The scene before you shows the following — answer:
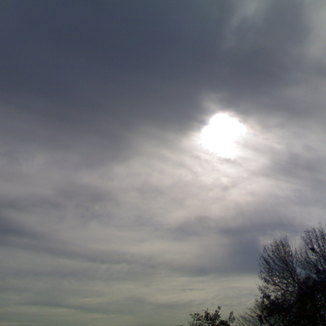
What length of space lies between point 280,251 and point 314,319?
9177 millimetres

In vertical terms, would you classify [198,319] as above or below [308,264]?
below

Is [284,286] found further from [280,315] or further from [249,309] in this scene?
[249,309]

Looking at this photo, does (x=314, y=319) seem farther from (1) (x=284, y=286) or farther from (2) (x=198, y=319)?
(2) (x=198, y=319)

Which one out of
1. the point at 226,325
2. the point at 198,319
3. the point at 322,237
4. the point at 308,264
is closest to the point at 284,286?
the point at 308,264

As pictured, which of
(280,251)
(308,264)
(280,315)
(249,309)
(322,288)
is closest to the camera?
(322,288)

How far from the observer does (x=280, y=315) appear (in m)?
31.8

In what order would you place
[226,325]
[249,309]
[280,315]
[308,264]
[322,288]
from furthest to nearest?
[249,309]
[226,325]
[308,264]
[280,315]
[322,288]

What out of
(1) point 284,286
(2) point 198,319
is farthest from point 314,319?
(2) point 198,319

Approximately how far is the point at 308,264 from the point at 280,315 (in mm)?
6316

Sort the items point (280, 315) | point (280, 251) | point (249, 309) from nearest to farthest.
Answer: point (280, 315) < point (280, 251) < point (249, 309)

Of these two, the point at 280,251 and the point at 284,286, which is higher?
the point at 280,251

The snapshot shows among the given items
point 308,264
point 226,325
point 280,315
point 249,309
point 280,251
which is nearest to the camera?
point 280,315

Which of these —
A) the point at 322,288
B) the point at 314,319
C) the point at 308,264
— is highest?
the point at 308,264

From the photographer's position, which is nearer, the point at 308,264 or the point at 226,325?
the point at 308,264
